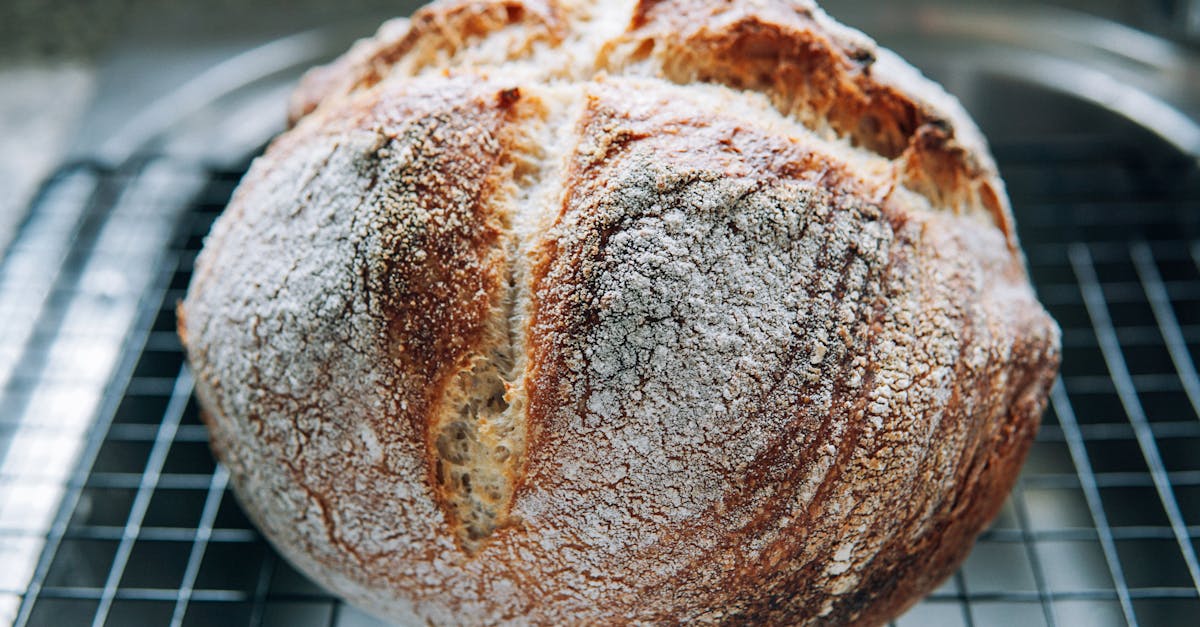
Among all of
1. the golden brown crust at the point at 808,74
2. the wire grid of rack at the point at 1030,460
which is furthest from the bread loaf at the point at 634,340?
the wire grid of rack at the point at 1030,460

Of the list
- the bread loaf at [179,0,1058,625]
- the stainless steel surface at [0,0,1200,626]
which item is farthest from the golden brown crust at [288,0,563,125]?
the stainless steel surface at [0,0,1200,626]

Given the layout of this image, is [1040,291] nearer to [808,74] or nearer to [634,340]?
[808,74]

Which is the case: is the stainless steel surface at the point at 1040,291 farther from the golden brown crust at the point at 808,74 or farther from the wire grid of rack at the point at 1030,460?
the golden brown crust at the point at 808,74

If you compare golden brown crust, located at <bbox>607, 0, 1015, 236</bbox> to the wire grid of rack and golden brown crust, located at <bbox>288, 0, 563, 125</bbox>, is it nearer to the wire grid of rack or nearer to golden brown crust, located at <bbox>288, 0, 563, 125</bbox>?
golden brown crust, located at <bbox>288, 0, 563, 125</bbox>

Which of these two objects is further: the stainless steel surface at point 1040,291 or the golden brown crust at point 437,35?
the stainless steel surface at point 1040,291

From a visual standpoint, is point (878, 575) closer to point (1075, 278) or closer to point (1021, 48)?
point (1075, 278)

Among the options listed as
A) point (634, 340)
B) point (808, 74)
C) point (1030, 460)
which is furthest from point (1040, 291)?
point (634, 340)

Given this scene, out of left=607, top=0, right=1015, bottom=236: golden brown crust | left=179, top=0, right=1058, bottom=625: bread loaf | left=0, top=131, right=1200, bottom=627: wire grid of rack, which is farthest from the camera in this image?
left=0, top=131, right=1200, bottom=627: wire grid of rack
